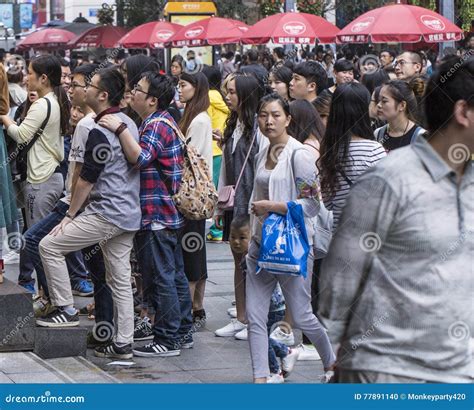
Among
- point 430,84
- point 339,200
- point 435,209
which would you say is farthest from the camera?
point 339,200

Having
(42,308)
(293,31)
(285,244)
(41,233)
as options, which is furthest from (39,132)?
(293,31)

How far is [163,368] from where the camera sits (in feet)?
22.6

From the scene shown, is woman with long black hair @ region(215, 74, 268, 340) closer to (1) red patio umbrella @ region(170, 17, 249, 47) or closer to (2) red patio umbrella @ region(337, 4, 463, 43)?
(2) red patio umbrella @ region(337, 4, 463, 43)

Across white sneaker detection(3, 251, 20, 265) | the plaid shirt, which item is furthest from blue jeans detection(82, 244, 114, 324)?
white sneaker detection(3, 251, 20, 265)

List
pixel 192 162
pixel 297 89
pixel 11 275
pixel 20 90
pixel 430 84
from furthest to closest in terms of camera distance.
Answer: pixel 20 90 < pixel 11 275 < pixel 297 89 < pixel 192 162 < pixel 430 84

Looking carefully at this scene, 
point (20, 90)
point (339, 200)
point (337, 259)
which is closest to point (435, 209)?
point (337, 259)

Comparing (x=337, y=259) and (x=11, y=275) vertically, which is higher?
(x=337, y=259)

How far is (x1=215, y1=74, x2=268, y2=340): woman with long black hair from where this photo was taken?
771cm

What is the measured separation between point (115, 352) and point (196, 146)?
1.99 metres

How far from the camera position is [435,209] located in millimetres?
3061

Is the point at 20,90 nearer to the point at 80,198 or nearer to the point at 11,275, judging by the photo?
the point at 11,275

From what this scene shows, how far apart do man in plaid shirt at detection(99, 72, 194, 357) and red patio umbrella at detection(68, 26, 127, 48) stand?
21334 millimetres

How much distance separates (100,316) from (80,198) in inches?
39.1

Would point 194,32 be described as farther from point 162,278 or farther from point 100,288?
point 162,278
